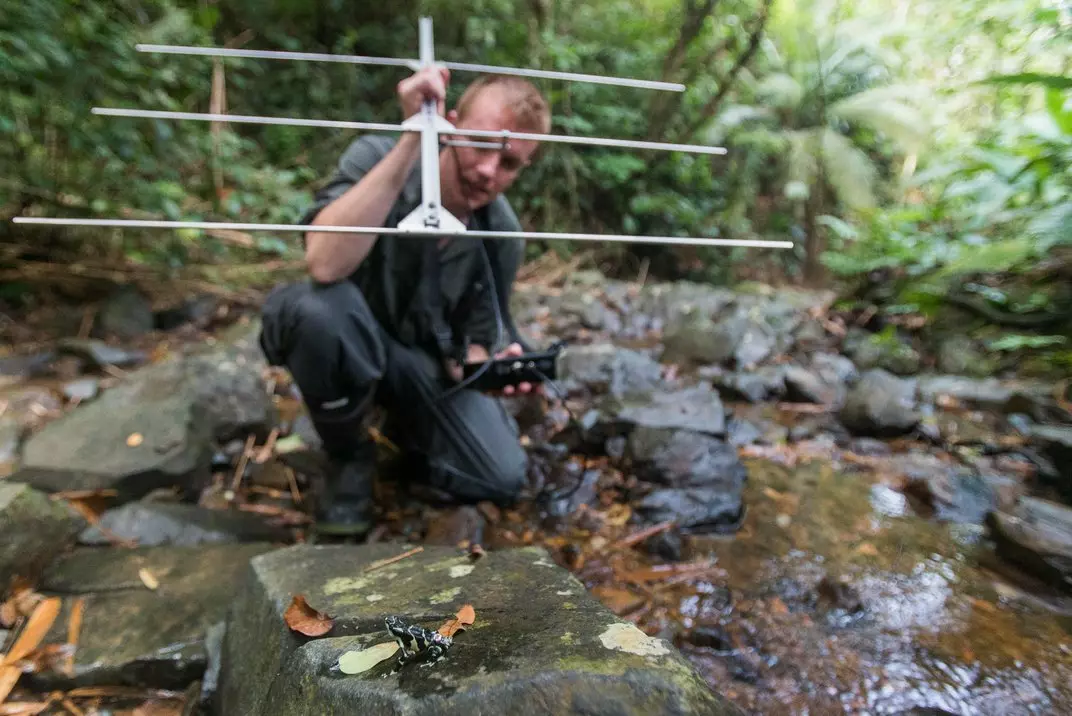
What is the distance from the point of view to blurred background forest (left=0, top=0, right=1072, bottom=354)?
3234 millimetres

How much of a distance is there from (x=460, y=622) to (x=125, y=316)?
3943 millimetres

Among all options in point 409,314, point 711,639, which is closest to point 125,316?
point 409,314

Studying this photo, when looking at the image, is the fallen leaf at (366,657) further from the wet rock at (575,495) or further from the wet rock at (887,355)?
the wet rock at (887,355)

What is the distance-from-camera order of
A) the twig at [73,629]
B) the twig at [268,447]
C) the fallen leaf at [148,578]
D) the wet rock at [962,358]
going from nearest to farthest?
the twig at [73,629] → the fallen leaf at [148,578] → the twig at [268,447] → the wet rock at [962,358]

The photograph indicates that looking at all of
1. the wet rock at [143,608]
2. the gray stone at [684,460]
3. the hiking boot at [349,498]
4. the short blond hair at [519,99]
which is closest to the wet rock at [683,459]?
the gray stone at [684,460]

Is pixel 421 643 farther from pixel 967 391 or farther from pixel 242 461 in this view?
pixel 967 391

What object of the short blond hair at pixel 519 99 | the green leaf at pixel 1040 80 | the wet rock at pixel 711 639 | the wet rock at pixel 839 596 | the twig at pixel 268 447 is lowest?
the wet rock at pixel 711 639

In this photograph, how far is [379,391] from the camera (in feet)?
7.02

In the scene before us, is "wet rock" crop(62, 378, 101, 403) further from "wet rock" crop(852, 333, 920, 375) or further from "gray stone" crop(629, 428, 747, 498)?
"wet rock" crop(852, 333, 920, 375)

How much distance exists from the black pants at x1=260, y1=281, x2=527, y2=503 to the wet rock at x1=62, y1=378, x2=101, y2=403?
155cm

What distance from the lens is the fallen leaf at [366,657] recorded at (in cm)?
80

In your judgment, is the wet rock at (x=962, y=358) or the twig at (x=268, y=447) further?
the wet rock at (x=962, y=358)

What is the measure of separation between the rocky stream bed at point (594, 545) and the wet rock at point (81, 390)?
0.04ft

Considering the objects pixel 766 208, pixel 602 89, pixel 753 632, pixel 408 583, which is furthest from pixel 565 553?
pixel 766 208
